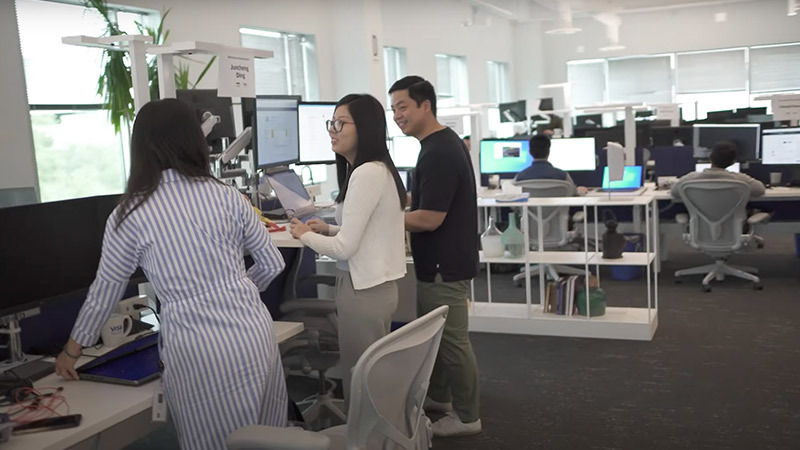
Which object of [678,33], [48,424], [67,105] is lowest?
[48,424]

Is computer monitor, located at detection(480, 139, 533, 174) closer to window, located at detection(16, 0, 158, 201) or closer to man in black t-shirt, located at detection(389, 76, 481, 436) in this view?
window, located at detection(16, 0, 158, 201)

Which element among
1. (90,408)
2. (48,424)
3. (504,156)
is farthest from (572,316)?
(48,424)

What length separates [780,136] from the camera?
250 inches

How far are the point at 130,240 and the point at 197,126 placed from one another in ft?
1.10

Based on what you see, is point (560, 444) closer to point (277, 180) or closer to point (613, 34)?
point (277, 180)

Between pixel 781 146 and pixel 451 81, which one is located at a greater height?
pixel 451 81

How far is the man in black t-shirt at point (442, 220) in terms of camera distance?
3.01 meters

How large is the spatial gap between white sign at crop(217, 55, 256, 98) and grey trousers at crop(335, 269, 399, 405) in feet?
3.02

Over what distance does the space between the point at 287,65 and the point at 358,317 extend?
22.9 ft

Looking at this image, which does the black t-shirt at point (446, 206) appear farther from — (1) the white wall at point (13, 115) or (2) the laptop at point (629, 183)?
(1) the white wall at point (13, 115)

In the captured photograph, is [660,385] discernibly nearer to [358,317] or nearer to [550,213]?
[358,317]

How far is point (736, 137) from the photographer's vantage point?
6648 millimetres

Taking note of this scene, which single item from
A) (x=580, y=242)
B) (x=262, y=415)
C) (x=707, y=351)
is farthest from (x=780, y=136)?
(x=262, y=415)


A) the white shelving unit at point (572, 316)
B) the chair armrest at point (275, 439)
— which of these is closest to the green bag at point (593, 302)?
the white shelving unit at point (572, 316)
